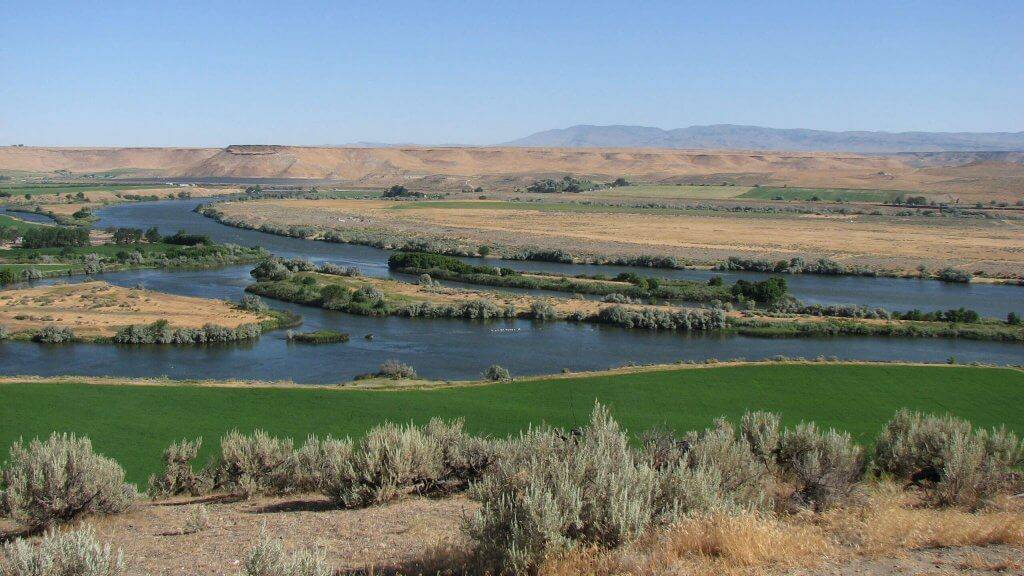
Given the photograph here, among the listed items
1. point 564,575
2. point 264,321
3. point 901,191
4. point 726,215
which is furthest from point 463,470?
point 901,191

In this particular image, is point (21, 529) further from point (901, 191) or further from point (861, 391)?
point (901, 191)

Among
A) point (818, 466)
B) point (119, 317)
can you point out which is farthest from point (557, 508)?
point (119, 317)

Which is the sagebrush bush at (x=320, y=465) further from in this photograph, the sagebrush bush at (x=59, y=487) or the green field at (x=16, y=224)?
the green field at (x=16, y=224)

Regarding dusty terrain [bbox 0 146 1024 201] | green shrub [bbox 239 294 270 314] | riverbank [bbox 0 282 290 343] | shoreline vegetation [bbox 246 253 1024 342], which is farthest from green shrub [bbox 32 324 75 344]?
dusty terrain [bbox 0 146 1024 201]

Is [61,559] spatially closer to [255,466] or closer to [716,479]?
[716,479]

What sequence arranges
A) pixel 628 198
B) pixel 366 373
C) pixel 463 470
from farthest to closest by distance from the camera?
pixel 628 198, pixel 366 373, pixel 463 470
